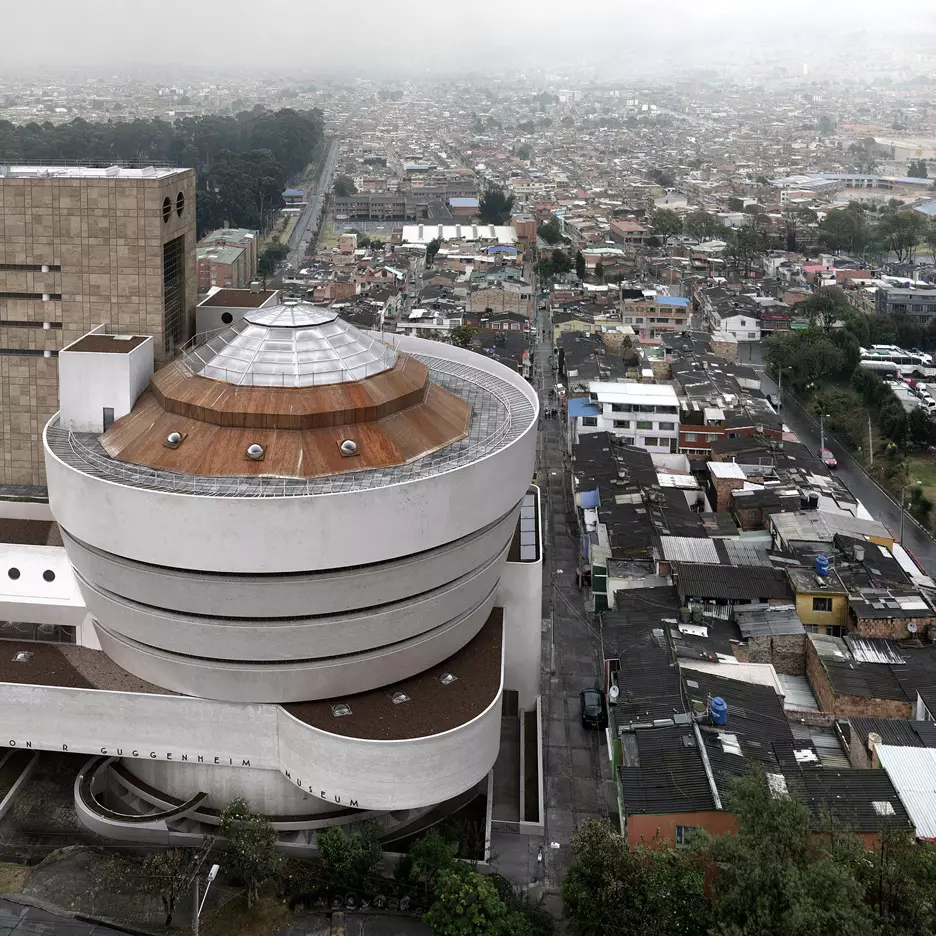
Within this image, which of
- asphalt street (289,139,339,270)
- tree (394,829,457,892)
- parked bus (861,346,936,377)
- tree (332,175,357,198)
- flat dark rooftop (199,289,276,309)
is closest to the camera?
tree (394,829,457,892)

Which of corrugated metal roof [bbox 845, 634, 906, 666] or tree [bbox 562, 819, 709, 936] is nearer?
tree [bbox 562, 819, 709, 936]

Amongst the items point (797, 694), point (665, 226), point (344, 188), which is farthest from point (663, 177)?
point (797, 694)

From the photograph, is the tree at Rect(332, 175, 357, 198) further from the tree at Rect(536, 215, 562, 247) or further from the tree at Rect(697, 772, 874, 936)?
the tree at Rect(697, 772, 874, 936)

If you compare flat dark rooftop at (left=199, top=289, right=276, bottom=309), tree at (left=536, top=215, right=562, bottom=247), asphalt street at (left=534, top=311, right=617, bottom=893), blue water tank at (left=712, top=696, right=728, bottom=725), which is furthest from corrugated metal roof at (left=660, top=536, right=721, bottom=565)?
tree at (left=536, top=215, right=562, bottom=247)

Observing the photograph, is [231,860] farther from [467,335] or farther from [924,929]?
[467,335]

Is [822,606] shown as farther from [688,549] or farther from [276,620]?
[276,620]

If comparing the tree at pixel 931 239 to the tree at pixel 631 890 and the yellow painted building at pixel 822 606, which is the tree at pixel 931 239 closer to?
the yellow painted building at pixel 822 606

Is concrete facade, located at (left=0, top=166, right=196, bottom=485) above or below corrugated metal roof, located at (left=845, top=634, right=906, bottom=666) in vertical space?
above
